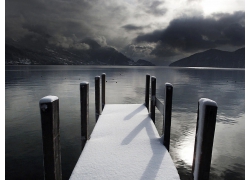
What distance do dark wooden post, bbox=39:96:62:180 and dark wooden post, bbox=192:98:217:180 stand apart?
2539 millimetres

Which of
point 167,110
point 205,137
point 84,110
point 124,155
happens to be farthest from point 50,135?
point 167,110

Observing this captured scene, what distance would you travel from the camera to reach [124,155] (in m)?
4.40

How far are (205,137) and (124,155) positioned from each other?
7.16ft

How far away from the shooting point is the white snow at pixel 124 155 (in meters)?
3.66

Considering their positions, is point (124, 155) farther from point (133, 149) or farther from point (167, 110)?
point (167, 110)

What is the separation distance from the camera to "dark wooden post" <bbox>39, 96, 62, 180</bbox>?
2936 millimetres

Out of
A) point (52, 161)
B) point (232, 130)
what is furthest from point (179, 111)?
point (52, 161)

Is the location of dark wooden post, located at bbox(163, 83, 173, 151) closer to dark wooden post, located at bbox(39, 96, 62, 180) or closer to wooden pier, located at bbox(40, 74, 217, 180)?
wooden pier, located at bbox(40, 74, 217, 180)

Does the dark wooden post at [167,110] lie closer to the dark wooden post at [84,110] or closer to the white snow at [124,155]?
the white snow at [124,155]

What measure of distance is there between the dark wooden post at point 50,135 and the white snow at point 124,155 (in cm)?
59

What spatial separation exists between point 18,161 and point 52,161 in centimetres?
747

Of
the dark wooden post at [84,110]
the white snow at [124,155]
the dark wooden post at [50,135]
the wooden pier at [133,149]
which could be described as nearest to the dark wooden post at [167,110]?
the wooden pier at [133,149]

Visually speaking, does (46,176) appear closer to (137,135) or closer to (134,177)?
(134,177)

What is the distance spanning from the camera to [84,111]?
538 centimetres
